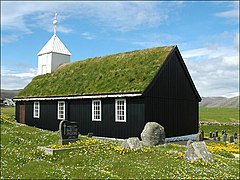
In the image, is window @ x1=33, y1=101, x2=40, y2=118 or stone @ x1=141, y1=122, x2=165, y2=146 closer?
stone @ x1=141, y1=122, x2=165, y2=146

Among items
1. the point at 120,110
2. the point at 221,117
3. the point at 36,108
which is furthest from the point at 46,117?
the point at 221,117

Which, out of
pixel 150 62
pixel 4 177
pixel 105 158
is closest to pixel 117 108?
pixel 150 62

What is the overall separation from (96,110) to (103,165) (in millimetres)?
12855

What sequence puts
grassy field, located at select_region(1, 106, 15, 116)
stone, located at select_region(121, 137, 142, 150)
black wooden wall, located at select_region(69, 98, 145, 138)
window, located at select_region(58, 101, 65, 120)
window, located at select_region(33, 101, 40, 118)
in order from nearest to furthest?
1. stone, located at select_region(121, 137, 142, 150)
2. black wooden wall, located at select_region(69, 98, 145, 138)
3. window, located at select_region(58, 101, 65, 120)
4. window, located at select_region(33, 101, 40, 118)
5. grassy field, located at select_region(1, 106, 15, 116)

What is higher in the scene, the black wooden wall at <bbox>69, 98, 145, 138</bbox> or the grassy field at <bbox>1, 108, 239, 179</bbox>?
the black wooden wall at <bbox>69, 98, 145, 138</bbox>

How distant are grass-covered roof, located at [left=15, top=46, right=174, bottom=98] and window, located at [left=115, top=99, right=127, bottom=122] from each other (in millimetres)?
1006

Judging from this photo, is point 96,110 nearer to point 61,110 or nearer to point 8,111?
point 61,110

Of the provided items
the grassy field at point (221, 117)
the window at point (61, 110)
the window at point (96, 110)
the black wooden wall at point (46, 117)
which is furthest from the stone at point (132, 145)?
the grassy field at point (221, 117)

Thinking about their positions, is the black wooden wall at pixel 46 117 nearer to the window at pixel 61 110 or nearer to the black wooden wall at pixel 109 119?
the window at pixel 61 110

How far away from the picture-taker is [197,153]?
1739cm

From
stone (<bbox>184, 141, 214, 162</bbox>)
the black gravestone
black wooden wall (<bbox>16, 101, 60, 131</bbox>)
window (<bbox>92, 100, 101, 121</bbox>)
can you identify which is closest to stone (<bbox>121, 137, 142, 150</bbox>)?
stone (<bbox>184, 141, 214, 162</bbox>)

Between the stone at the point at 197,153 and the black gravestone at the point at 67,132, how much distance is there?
8097mm

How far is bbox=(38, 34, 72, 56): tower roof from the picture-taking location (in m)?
42.1

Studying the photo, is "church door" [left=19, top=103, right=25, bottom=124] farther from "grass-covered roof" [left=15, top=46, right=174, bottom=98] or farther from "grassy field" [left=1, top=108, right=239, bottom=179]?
"grassy field" [left=1, top=108, right=239, bottom=179]
